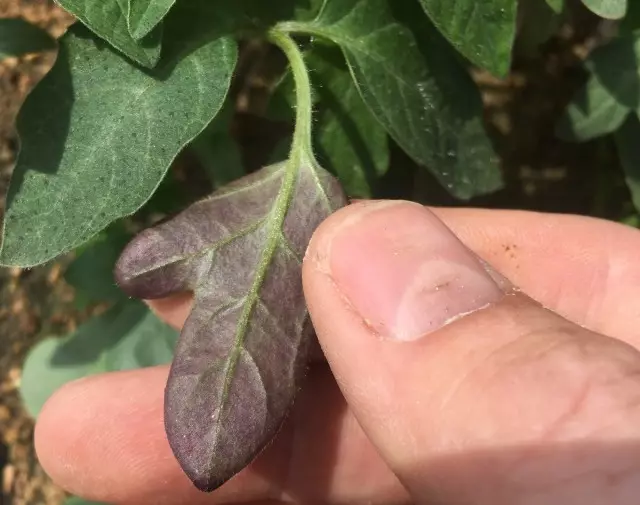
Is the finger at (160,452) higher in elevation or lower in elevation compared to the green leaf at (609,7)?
lower

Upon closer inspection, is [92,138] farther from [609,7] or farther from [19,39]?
[609,7]

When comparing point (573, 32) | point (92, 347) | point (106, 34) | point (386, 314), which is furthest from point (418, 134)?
point (573, 32)

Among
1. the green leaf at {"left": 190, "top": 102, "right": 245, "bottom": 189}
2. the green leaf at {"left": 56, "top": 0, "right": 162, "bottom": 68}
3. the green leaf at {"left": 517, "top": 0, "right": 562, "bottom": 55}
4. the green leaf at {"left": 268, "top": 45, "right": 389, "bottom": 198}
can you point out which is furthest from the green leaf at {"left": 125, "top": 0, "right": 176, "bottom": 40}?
the green leaf at {"left": 517, "top": 0, "right": 562, "bottom": 55}

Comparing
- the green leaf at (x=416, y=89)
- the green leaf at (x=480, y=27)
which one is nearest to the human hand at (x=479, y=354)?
the green leaf at (x=416, y=89)

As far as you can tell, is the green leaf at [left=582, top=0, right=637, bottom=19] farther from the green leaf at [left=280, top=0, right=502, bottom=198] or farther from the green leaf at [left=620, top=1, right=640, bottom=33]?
the green leaf at [left=620, top=1, right=640, bottom=33]

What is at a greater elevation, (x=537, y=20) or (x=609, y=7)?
(x=609, y=7)

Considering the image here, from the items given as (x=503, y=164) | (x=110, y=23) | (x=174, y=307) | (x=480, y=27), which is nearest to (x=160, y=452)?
(x=174, y=307)

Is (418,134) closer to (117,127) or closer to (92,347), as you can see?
(117,127)

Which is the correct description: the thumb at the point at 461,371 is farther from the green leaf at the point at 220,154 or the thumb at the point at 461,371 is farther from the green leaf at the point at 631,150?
the green leaf at the point at 631,150
